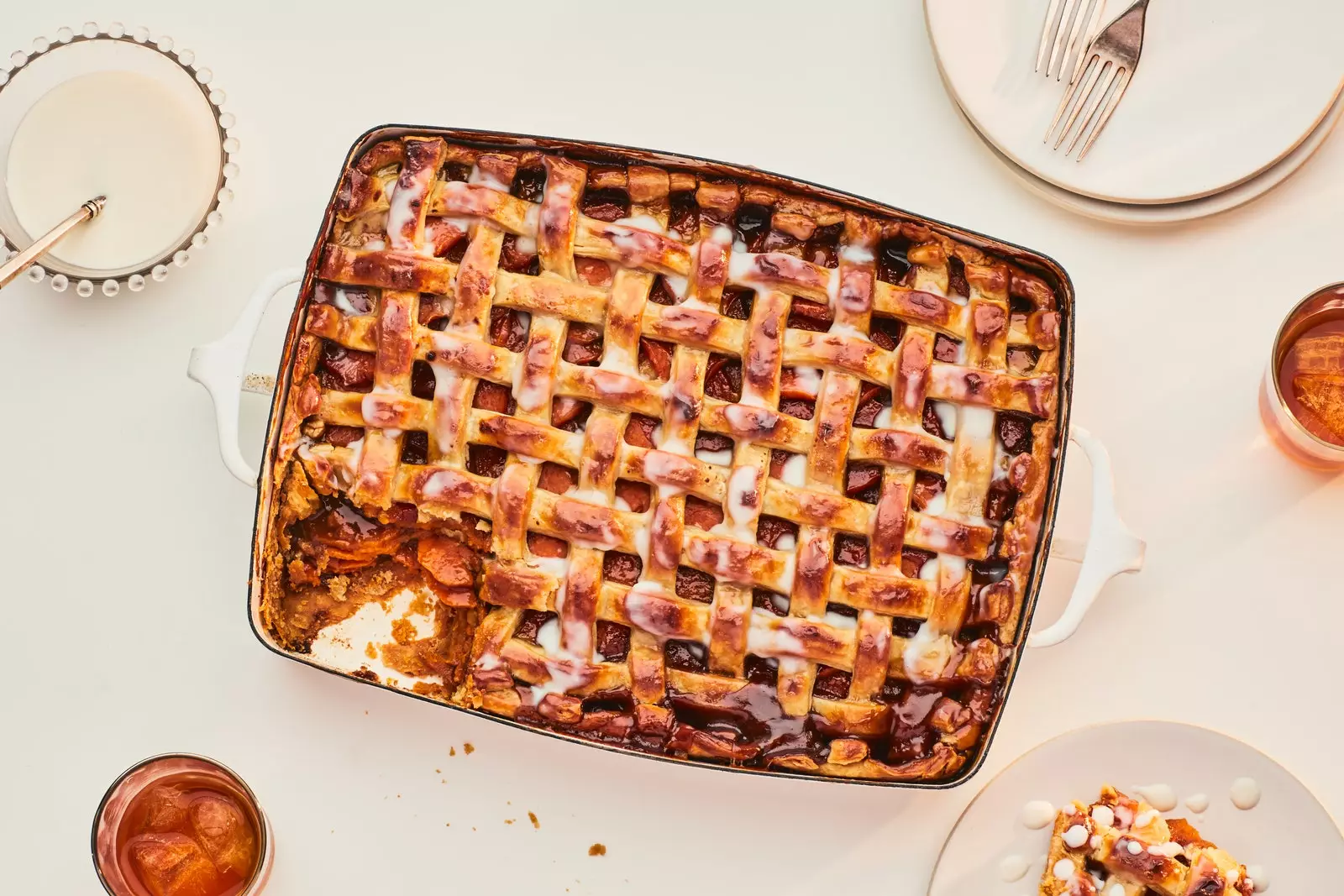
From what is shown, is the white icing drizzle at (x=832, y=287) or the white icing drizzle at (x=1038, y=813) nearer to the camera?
the white icing drizzle at (x=832, y=287)

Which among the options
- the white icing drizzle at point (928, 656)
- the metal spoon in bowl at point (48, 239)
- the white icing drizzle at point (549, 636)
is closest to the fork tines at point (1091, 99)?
the white icing drizzle at point (928, 656)

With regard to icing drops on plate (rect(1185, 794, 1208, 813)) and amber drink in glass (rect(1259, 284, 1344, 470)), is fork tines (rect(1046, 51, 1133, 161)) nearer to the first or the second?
amber drink in glass (rect(1259, 284, 1344, 470))

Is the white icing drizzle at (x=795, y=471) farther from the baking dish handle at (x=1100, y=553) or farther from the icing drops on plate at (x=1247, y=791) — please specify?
the icing drops on plate at (x=1247, y=791)

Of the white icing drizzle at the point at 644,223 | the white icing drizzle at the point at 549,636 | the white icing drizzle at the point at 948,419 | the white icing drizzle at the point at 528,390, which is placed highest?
the white icing drizzle at the point at 644,223

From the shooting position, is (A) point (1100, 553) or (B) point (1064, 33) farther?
(B) point (1064, 33)

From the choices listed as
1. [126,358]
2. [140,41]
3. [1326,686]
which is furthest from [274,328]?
[1326,686]

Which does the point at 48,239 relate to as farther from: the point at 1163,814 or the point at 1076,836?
the point at 1163,814

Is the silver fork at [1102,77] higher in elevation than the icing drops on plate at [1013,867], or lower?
higher

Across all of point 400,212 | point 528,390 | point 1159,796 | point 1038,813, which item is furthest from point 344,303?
point 1159,796
